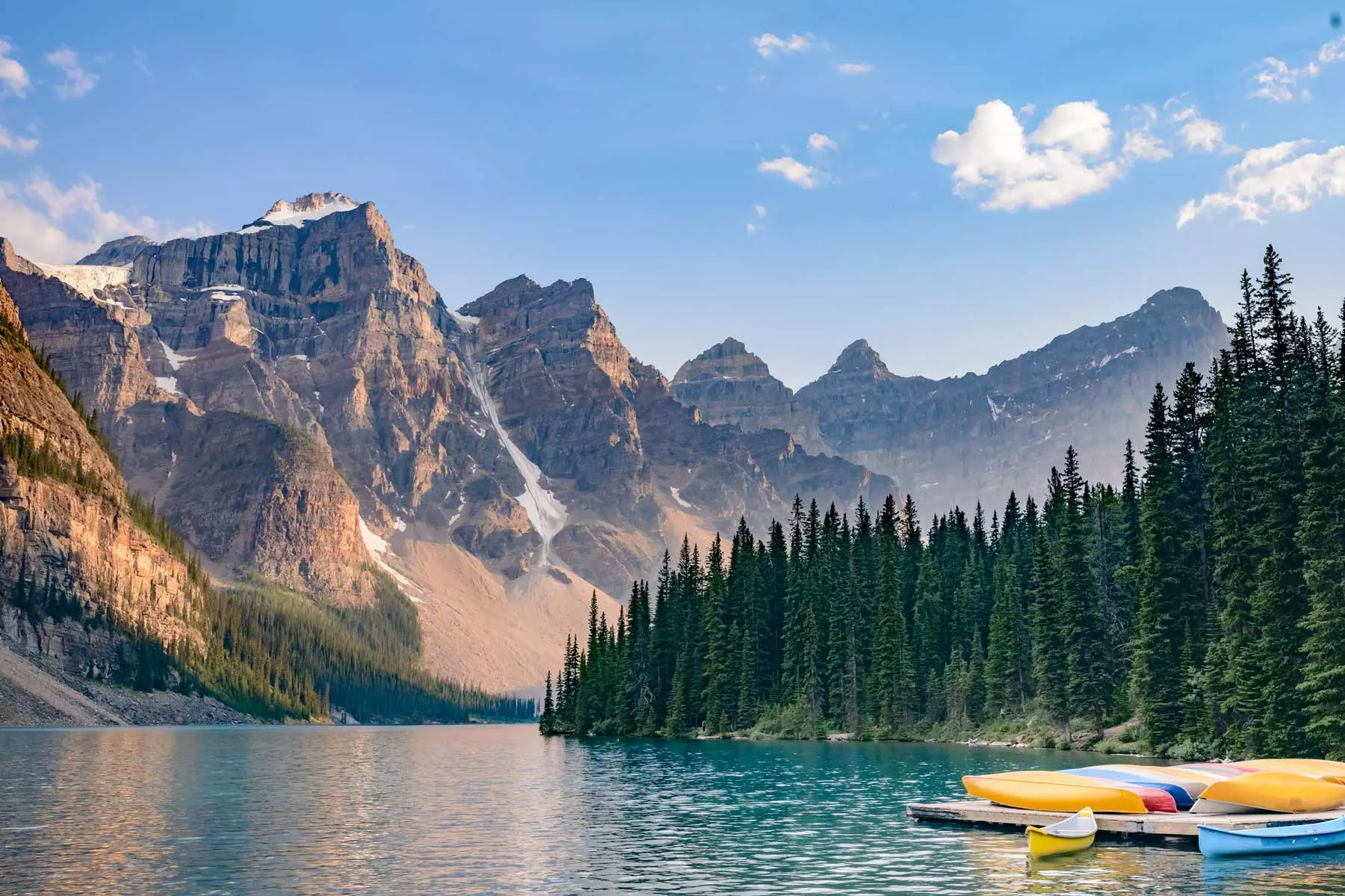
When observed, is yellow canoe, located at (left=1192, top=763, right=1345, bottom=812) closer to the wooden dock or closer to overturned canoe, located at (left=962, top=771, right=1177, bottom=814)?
the wooden dock

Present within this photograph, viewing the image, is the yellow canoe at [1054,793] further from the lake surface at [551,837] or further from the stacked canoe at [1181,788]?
the lake surface at [551,837]

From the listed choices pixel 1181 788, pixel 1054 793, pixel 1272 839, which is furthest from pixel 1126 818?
pixel 1272 839

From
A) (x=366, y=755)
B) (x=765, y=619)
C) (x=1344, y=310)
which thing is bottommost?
(x=366, y=755)

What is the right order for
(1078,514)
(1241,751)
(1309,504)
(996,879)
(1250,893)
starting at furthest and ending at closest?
1. (1078,514)
2. (1241,751)
3. (1309,504)
4. (996,879)
5. (1250,893)

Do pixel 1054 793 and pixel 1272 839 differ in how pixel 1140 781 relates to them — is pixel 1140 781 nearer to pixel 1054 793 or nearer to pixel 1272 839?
pixel 1054 793

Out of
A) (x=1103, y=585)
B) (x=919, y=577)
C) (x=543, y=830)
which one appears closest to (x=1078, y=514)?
(x=1103, y=585)

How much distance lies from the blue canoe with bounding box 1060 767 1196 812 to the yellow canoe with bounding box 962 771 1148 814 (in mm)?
1092

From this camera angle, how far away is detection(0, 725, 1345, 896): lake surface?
37.2 m

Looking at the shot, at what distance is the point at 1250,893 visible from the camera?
35.0 meters

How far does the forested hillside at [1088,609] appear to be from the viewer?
68.7 metres

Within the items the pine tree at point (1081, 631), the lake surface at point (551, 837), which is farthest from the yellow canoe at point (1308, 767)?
the pine tree at point (1081, 631)

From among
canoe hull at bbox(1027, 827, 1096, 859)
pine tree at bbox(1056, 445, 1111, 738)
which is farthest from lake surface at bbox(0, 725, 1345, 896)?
pine tree at bbox(1056, 445, 1111, 738)

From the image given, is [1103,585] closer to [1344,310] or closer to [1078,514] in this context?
[1078,514]

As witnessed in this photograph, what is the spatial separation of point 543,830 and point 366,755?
266 feet
